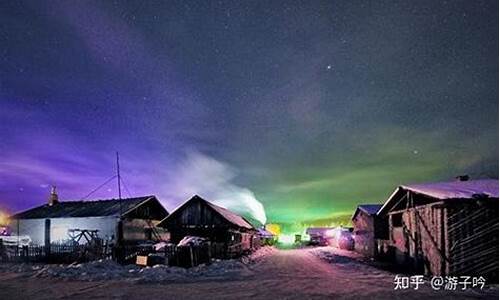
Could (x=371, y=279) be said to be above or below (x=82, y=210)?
below

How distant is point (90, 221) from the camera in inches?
1474

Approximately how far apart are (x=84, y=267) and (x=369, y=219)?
85.1 feet

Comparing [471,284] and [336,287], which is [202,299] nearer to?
[336,287]

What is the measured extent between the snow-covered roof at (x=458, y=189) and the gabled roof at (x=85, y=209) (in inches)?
1060

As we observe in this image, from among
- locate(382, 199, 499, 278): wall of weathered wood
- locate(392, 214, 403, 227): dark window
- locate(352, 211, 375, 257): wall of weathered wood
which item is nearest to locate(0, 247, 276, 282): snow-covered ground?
locate(382, 199, 499, 278): wall of weathered wood

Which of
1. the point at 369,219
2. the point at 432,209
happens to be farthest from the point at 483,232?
the point at 369,219

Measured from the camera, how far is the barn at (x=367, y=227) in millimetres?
33906

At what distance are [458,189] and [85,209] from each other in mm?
35325

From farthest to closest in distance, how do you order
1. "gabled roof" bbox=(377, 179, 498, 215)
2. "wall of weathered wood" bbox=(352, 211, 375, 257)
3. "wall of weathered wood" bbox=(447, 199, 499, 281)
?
"wall of weathered wood" bbox=(352, 211, 375, 257) < "gabled roof" bbox=(377, 179, 498, 215) < "wall of weathered wood" bbox=(447, 199, 499, 281)

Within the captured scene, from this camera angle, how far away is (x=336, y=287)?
48.0 feet

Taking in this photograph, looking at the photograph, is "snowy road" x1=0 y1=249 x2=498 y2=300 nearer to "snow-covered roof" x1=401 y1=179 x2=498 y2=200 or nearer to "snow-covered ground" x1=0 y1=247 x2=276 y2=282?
"snow-covered ground" x1=0 y1=247 x2=276 y2=282

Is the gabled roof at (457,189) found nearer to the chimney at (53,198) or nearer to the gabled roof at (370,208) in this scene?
the gabled roof at (370,208)

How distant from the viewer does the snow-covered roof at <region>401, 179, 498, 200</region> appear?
1680 cm

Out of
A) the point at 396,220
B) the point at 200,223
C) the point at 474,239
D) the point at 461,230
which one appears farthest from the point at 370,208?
the point at 474,239
